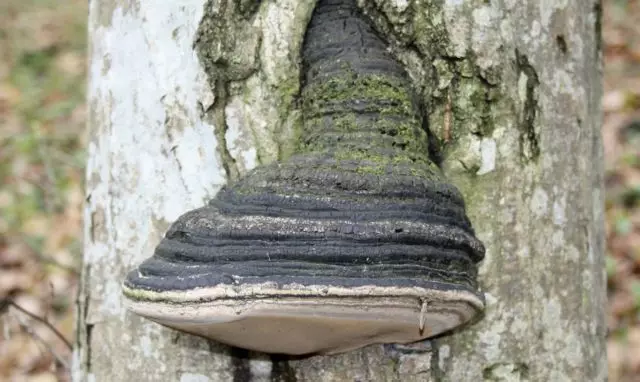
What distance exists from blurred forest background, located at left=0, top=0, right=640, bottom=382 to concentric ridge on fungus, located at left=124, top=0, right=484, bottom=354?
120 centimetres

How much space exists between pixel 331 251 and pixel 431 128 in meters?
0.47

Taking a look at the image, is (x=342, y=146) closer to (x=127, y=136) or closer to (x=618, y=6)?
(x=127, y=136)

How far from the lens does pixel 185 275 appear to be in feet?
4.67

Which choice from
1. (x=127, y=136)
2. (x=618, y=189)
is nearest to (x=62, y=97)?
(x=618, y=189)

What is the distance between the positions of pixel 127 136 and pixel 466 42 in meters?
0.75

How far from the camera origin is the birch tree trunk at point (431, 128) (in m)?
1.70

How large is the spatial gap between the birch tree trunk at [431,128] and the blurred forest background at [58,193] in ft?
3.06

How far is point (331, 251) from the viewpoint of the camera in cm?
138

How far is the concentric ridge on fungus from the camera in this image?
1.37 m

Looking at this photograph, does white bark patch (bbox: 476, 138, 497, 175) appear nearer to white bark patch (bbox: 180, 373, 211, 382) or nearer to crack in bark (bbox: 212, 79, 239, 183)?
crack in bark (bbox: 212, 79, 239, 183)

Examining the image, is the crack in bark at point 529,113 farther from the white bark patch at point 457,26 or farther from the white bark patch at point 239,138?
the white bark patch at point 239,138

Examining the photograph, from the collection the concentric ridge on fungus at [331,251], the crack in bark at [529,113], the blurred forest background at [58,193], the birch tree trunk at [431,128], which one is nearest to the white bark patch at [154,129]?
the birch tree trunk at [431,128]

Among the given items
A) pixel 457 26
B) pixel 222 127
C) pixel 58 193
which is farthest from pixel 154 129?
pixel 58 193

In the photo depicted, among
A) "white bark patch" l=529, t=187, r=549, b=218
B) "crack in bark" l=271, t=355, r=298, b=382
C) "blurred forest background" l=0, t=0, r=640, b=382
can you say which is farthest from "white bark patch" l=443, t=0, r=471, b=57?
"blurred forest background" l=0, t=0, r=640, b=382
